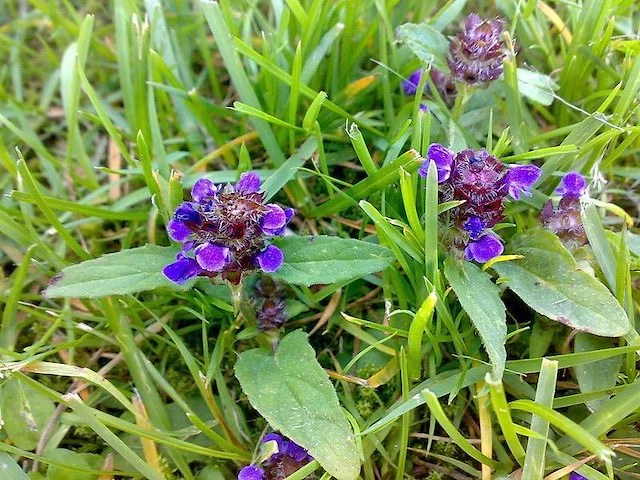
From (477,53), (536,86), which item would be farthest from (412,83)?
(536,86)

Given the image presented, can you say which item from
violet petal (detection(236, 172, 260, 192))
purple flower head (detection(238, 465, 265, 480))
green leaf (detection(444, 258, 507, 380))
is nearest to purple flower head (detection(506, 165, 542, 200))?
green leaf (detection(444, 258, 507, 380))

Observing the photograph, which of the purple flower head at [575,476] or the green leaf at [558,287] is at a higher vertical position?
the green leaf at [558,287]

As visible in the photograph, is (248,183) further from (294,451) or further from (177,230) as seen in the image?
(294,451)

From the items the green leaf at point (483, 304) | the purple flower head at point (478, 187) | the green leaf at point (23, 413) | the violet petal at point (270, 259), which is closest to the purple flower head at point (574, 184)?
the purple flower head at point (478, 187)

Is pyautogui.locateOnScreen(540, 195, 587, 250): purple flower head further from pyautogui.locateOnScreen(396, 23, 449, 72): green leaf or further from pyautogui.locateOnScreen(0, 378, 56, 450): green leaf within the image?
pyautogui.locateOnScreen(0, 378, 56, 450): green leaf

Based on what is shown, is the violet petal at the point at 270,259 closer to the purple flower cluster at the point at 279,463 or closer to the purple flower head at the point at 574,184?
the purple flower cluster at the point at 279,463
